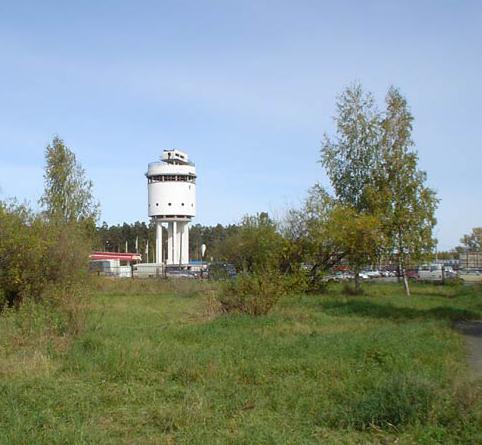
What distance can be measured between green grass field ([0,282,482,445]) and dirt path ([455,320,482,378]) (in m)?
0.27

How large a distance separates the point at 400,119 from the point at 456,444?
26339 mm

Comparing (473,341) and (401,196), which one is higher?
(401,196)

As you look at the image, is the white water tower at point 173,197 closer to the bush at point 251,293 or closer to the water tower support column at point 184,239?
the water tower support column at point 184,239

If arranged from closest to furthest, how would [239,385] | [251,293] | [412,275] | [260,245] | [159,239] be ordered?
[239,385] < [251,293] < [260,245] < [412,275] < [159,239]

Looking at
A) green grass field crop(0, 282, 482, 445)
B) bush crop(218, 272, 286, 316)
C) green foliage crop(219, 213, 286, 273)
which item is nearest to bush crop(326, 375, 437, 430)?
green grass field crop(0, 282, 482, 445)

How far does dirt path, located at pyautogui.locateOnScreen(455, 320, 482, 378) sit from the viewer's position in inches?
417

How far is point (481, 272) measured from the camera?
67.9 metres

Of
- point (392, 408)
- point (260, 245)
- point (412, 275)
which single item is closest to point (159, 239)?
point (412, 275)

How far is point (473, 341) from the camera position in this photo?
46.1ft

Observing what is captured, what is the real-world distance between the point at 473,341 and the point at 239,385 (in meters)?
7.66

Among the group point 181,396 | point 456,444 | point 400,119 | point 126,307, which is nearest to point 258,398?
point 181,396

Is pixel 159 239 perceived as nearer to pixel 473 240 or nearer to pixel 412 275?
pixel 412 275

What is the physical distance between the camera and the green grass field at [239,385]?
255 inches

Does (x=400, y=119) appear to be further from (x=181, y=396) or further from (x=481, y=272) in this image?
(x=481, y=272)
